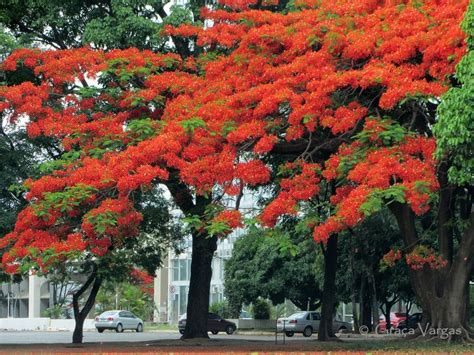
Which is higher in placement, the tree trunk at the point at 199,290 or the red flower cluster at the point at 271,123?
the red flower cluster at the point at 271,123

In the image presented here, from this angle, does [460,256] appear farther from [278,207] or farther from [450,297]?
[278,207]

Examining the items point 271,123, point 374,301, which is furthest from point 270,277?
point 271,123

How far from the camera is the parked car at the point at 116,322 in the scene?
50812mm

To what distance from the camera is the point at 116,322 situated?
51031 millimetres

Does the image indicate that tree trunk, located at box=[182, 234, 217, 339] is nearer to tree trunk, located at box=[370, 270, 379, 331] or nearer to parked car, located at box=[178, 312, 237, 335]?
Answer: tree trunk, located at box=[370, 270, 379, 331]

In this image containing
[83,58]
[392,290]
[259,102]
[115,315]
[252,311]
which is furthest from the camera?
[252,311]

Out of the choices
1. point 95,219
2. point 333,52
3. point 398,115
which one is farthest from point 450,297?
point 95,219

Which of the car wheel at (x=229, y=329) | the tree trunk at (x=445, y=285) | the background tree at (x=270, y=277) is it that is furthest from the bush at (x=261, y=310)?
the tree trunk at (x=445, y=285)

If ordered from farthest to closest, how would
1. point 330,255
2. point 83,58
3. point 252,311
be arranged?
point 252,311 < point 330,255 < point 83,58

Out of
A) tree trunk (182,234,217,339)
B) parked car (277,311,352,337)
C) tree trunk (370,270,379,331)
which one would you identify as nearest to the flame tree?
tree trunk (182,234,217,339)

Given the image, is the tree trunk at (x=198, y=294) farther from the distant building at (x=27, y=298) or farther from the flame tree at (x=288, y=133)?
the distant building at (x=27, y=298)

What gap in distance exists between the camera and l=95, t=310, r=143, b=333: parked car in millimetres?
50812

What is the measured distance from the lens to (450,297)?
66.6 feet

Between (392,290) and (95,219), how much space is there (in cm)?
2700
